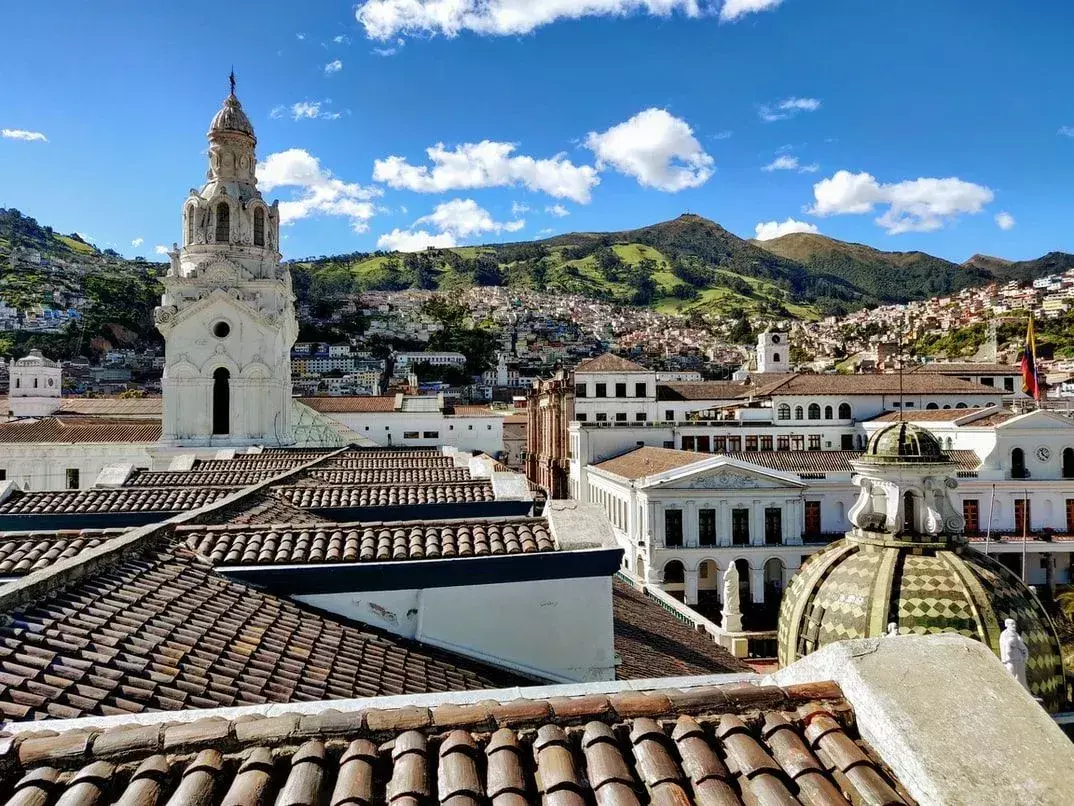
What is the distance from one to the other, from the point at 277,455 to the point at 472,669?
664 inches

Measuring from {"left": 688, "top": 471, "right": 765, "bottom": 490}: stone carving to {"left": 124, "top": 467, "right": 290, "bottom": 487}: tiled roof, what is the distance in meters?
21.3

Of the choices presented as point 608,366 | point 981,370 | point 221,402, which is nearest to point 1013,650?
point 221,402

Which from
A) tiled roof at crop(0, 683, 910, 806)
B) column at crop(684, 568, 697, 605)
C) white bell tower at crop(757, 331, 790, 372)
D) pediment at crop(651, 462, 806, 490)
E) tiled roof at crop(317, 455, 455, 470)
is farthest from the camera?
white bell tower at crop(757, 331, 790, 372)

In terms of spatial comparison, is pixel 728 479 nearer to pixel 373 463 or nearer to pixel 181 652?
pixel 373 463

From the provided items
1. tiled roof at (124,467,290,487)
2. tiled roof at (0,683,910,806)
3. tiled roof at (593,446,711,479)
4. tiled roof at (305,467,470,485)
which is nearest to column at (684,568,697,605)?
tiled roof at (593,446,711,479)

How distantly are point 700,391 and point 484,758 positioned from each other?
53686 mm

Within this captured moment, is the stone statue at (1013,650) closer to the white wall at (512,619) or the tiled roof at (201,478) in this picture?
the white wall at (512,619)

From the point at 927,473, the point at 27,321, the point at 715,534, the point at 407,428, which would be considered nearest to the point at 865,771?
the point at 927,473

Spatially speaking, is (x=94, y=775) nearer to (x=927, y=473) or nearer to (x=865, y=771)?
(x=865, y=771)

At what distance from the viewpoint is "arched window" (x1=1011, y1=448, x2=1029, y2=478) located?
3675 cm

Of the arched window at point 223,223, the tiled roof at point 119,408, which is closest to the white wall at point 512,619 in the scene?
the arched window at point 223,223

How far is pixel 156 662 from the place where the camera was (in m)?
4.55

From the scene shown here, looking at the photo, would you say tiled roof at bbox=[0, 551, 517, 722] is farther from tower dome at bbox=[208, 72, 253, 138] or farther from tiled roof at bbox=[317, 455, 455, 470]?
tower dome at bbox=[208, 72, 253, 138]

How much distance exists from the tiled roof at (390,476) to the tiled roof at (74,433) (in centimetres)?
1970
